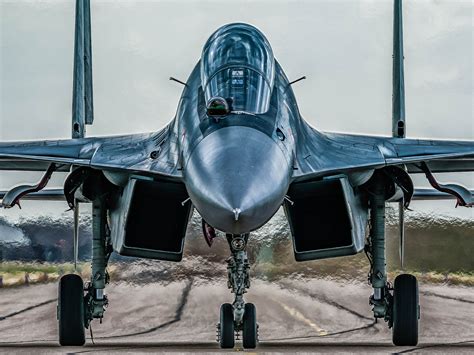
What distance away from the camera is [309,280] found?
20.4 m

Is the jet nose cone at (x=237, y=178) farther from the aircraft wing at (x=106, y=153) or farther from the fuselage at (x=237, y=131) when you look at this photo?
A: the aircraft wing at (x=106, y=153)

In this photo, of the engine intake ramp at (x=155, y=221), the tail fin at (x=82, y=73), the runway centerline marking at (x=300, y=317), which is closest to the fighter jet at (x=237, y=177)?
the engine intake ramp at (x=155, y=221)

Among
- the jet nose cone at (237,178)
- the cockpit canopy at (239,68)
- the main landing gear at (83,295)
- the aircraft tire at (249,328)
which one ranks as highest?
the cockpit canopy at (239,68)

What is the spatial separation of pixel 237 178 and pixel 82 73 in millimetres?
6337

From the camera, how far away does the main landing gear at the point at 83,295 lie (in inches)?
638

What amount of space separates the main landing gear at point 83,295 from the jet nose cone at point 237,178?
3080 mm

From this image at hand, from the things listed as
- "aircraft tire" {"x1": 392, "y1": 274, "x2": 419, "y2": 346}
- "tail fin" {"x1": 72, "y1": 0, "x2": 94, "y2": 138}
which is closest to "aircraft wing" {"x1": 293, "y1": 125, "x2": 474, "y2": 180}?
"aircraft tire" {"x1": 392, "y1": 274, "x2": 419, "y2": 346}

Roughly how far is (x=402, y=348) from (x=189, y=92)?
3329 mm

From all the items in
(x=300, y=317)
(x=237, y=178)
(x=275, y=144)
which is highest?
(x=275, y=144)

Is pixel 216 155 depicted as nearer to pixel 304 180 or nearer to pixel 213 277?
pixel 304 180

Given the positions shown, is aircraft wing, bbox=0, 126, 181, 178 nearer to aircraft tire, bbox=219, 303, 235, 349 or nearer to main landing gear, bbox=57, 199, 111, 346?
main landing gear, bbox=57, 199, 111, 346

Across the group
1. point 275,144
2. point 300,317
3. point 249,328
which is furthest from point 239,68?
point 300,317

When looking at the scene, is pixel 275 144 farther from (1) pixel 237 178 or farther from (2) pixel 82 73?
(2) pixel 82 73

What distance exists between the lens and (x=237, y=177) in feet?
41.2
